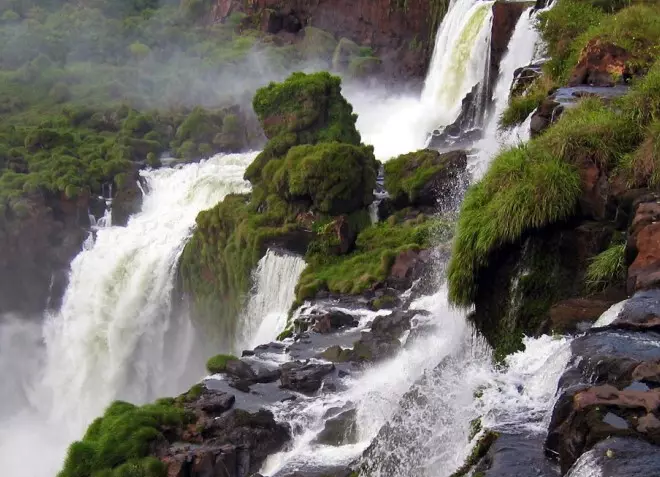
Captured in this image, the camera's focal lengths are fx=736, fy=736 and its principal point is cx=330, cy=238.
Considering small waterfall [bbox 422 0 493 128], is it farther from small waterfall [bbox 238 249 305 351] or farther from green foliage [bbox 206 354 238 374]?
green foliage [bbox 206 354 238 374]

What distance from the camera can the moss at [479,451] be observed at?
750 centimetres

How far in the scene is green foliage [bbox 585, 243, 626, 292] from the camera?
9156mm

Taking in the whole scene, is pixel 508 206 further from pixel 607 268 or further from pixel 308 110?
pixel 308 110

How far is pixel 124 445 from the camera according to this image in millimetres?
11320

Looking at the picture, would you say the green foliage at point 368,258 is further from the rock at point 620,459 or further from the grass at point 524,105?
the rock at point 620,459

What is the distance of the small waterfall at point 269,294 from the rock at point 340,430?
789cm

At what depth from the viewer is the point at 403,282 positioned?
1780 cm

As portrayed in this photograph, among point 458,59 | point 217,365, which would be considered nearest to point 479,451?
point 217,365

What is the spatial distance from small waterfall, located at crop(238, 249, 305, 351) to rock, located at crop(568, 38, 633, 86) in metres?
8.81

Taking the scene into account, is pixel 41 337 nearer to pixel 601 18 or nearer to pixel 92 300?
pixel 92 300

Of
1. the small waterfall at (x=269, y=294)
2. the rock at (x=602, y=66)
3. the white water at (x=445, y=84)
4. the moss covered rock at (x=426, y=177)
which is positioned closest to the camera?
the rock at (x=602, y=66)

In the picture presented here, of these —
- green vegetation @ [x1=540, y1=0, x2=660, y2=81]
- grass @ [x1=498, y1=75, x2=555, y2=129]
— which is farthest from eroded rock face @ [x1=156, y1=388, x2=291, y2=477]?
green vegetation @ [x1=540, y1=0, x2=660, y2=81]

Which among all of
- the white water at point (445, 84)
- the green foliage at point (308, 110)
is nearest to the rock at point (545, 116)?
the green foliage at point (308, 110)

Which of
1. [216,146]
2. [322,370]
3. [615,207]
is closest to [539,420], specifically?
[615,207]
